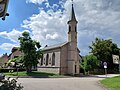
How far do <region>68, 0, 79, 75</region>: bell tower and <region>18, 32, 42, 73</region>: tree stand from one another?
964 centimetres

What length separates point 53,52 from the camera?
171 ft

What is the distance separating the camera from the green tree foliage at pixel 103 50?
207ft

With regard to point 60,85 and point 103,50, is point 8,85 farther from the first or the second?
point 103,50

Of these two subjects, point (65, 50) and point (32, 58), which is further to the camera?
point (65, 50)

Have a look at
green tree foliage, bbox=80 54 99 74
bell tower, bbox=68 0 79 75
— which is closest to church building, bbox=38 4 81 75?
bell tower, bbox=68 0 79 75

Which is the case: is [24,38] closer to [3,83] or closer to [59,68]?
[59,68]

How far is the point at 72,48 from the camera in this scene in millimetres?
47594

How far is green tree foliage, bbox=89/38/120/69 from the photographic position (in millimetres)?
63169

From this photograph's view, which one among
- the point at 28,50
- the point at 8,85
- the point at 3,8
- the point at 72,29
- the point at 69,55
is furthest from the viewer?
the point at 72,29

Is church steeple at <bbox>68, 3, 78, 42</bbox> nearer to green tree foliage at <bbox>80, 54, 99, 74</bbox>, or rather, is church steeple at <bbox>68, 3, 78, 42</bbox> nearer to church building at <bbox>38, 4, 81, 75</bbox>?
church building at <bbox>38, 4, 81, 75</bbox>

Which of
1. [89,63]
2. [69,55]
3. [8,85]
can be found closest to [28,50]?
[69,55]

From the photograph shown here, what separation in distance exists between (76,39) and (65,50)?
4198 millimetres

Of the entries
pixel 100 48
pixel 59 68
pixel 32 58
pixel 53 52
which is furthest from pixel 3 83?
pixel 100 48

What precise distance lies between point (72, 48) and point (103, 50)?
1967cm
